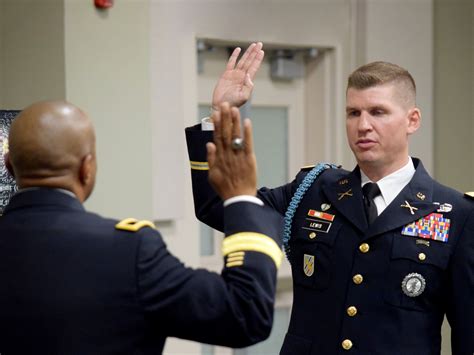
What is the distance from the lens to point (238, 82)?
77.4 inches

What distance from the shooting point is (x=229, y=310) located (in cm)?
146

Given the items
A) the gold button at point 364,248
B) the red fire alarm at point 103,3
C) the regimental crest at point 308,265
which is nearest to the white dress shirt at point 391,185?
the gold button at point 364,248

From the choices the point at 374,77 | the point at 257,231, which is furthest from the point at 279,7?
the point at 257,231

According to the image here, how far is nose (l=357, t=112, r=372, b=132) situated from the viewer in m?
2.12

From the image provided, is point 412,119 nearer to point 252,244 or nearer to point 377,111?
point 377,111

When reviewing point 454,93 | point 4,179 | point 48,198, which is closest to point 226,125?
point 48,198

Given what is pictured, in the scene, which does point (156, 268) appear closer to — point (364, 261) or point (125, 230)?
point (125, 230)

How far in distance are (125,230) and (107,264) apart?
70 millimetres

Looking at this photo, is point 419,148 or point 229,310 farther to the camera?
point 419,148

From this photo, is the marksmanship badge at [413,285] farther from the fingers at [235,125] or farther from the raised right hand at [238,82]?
the fingers at [235,125]

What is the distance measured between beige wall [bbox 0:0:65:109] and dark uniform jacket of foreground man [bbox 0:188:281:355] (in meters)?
1.86

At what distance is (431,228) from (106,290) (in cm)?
95

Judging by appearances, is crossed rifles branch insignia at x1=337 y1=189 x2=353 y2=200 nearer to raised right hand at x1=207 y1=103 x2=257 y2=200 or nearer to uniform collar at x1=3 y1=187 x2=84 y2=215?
raised right hand at x1=207 y1=103 x2=257 y2=200

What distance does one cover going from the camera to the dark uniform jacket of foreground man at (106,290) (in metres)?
1.46
